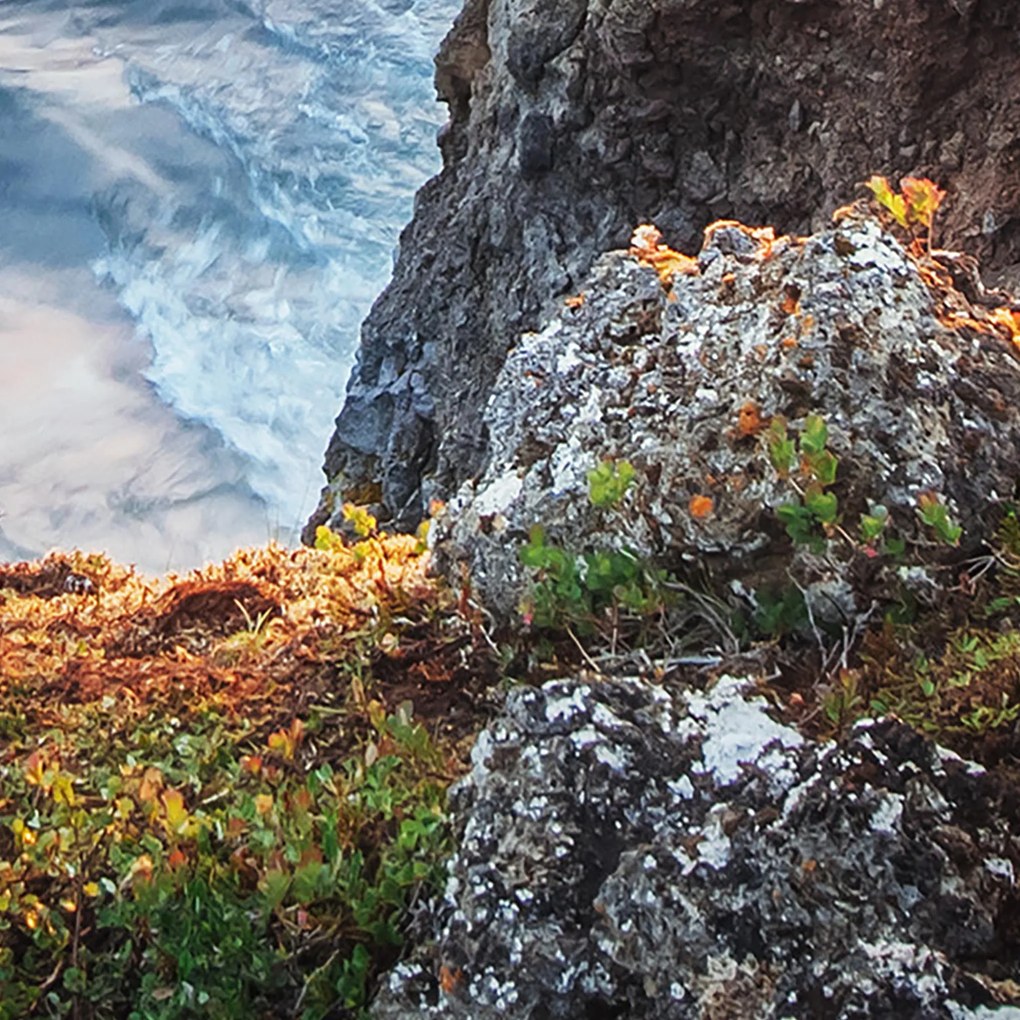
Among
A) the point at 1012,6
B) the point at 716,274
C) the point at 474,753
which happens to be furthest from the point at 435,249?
the point at 474,753

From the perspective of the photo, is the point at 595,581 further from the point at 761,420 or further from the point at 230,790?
the point at 230,790

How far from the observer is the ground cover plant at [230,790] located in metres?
1.82

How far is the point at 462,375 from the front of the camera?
378 inches

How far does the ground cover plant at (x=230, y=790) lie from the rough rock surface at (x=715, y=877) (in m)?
0.16

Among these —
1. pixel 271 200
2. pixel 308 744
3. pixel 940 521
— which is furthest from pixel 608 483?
pixel 271 200

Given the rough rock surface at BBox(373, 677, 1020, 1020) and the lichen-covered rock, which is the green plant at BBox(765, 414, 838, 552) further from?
Answer: the rough rock surface at BBox(373, 677, 1020, 1020)

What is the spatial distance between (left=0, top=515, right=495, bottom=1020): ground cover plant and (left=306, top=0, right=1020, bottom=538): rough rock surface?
3152mm

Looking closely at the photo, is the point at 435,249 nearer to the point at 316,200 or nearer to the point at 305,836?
the point at 305,836

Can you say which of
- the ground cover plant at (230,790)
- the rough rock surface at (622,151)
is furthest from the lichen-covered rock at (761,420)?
the rough rock surface at (622,151)

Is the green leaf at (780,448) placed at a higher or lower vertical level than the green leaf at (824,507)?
higher

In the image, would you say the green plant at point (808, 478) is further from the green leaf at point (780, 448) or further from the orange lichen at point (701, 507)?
the orange lichen at point (701, 507)

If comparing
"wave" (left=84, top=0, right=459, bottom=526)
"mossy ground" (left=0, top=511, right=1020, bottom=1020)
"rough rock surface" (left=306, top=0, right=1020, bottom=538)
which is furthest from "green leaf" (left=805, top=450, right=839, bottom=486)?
"wave" (left=84, top=0, right=459, bottom=526)

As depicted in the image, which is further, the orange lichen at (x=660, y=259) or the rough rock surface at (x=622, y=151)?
the rough rock surface at (x=622, y=151)

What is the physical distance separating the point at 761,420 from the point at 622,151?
550 cm
